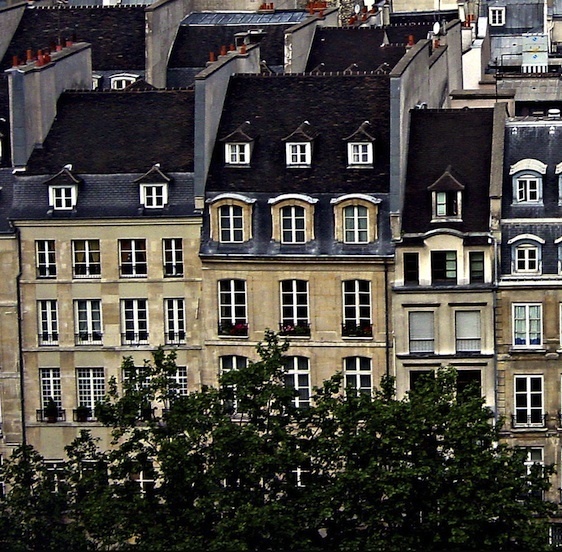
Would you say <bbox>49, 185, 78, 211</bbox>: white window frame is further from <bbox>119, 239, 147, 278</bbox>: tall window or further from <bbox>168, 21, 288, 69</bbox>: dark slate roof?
<bbox>168, 21, 288, 69</bbox>: dark slate roof

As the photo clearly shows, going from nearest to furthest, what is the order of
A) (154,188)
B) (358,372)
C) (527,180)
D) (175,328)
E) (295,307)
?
1. (527,180)
2. (358,372)
3. (295,307)
4. (154,188)
5. (175,328)

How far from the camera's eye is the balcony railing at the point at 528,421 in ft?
414

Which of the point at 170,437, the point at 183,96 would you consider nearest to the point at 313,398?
the point at 170,437

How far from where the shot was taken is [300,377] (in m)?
128

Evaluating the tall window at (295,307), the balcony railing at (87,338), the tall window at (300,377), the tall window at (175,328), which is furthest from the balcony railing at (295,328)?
the balcony railing at (87,338)

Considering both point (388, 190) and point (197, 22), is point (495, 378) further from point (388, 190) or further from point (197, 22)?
point (197, 22)

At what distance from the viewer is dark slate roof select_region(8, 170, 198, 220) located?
12825 cm

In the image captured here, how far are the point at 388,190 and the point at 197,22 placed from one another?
33.9 meters

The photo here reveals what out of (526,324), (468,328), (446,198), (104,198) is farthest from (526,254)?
(104,198)

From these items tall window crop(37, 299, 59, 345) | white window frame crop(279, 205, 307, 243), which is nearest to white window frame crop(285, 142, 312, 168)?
white window frame crop(279, 205, 307, 243)

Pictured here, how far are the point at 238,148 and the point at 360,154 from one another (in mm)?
5390

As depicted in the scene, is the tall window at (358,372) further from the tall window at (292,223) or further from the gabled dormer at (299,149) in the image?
the gabled dormer at (299,149)

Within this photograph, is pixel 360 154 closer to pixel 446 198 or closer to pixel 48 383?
pixel 446 198

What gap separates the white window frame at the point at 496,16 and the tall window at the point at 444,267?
7325 cm
